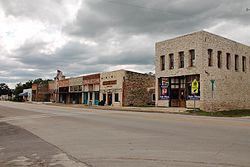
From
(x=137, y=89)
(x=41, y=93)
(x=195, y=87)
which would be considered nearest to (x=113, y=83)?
(x=137, y=89)

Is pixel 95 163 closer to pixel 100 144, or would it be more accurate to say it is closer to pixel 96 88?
pixel 100 144

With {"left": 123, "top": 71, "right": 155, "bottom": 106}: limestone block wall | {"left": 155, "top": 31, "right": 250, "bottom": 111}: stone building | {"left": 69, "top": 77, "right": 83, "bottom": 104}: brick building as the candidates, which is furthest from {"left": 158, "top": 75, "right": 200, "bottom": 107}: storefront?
{"left": 69, "top": 77, "right": 83, "bottom": 104}: brick building

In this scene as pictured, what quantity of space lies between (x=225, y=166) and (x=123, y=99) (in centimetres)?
4330

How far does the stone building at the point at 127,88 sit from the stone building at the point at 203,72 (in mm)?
9088

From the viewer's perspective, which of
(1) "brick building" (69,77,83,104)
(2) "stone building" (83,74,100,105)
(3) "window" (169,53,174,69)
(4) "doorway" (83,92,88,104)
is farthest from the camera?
(1) "brick building" (69,77,83,104)

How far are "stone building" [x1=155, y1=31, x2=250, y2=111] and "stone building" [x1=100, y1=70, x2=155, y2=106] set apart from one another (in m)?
9.09

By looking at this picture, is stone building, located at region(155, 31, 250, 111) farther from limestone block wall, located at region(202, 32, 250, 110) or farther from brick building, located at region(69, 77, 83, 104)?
brick building, located at region(69, 77, 83, 104)

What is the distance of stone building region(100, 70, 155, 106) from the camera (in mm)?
50750

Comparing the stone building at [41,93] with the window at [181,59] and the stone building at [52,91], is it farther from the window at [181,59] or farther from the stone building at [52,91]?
the window at [181,59]

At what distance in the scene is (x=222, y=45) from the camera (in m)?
38.8

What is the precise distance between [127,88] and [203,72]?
1738cm

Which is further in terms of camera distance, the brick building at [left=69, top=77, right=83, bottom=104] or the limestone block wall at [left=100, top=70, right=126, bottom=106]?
the brick building at [left=69, top=77, right=83, bottom=104]

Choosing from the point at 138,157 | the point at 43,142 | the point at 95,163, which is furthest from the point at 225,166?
the point at 43,142

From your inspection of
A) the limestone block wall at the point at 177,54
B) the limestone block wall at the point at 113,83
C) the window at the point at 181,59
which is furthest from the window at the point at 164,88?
the limestone block wall at the point at 113,83
